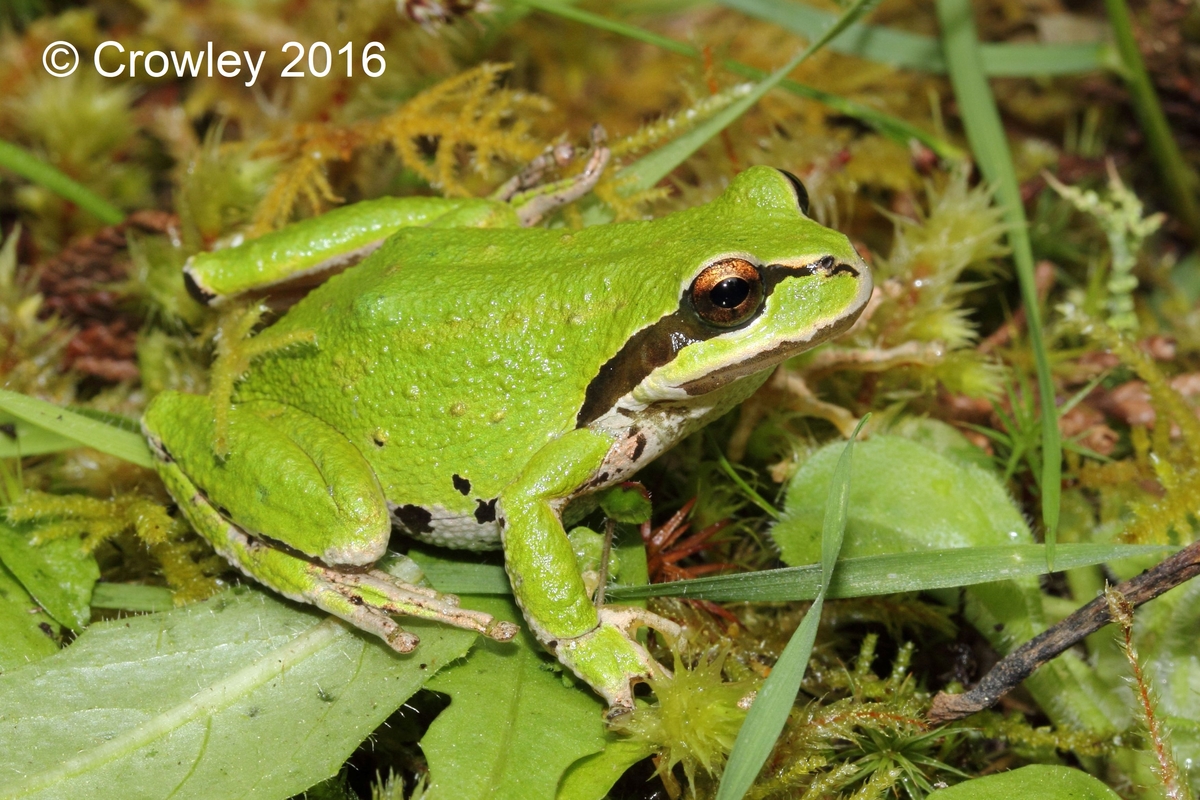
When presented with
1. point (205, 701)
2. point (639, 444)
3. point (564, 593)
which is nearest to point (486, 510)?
point (564, 593)

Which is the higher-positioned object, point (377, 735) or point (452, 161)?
point (452, 161)

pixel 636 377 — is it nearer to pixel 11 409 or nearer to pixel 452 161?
pixel 452 161

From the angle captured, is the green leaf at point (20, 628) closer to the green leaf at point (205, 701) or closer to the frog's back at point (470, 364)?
the green leaf at point (205, 701)

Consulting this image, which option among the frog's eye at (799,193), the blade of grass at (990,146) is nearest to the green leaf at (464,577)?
the frog's eye at (799,193)

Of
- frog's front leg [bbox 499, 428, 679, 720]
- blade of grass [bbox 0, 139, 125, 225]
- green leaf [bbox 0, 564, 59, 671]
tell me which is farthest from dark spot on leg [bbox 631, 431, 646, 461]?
blade of grass [bbox 0, 139, 125, 225]

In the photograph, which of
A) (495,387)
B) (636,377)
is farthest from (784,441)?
(495,387)

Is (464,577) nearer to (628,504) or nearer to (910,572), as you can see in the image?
(628,504)
